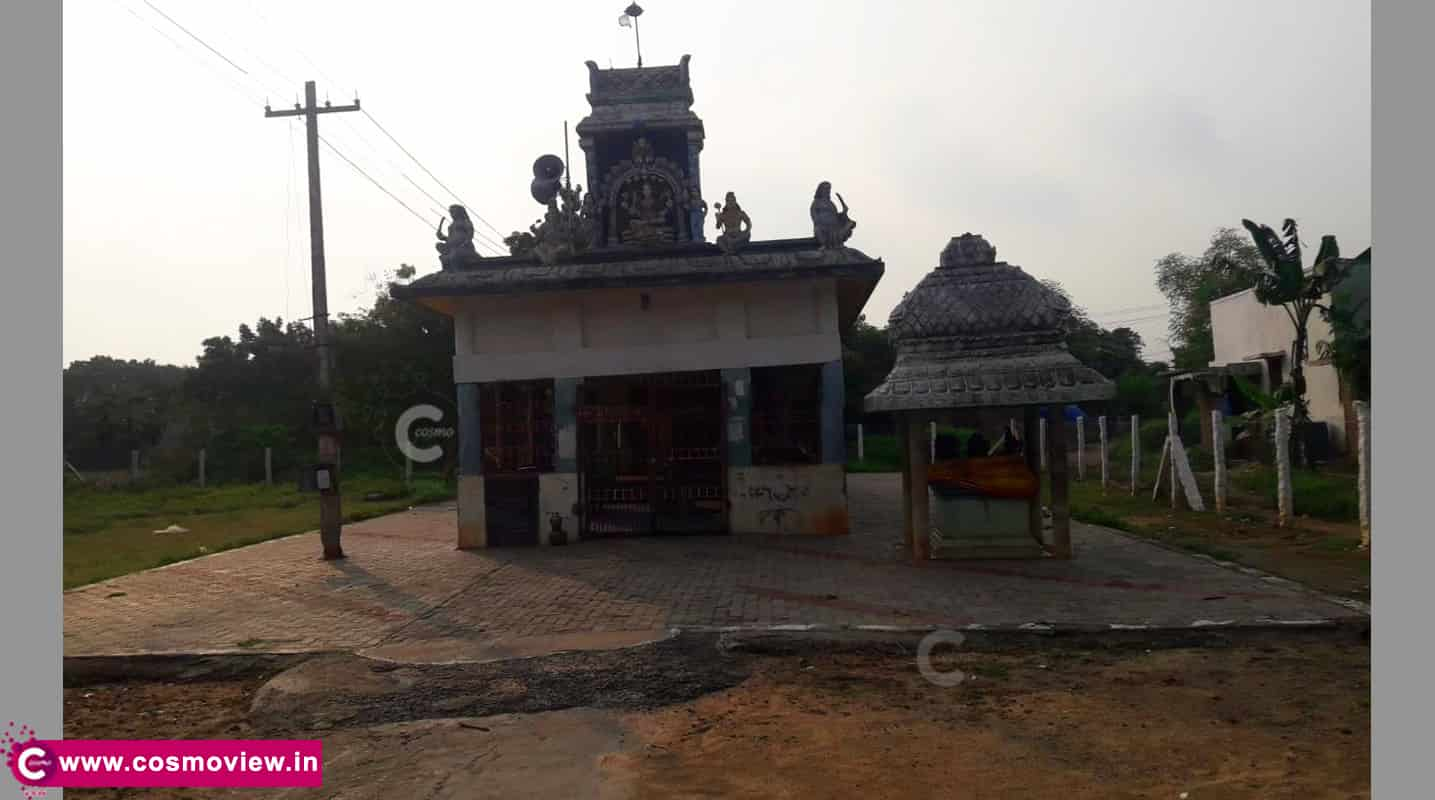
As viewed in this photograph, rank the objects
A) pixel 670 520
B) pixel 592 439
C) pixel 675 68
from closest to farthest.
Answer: pixel 670 520
pixel 592 439
pixel 675 68

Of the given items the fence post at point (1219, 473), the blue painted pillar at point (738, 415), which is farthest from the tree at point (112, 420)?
the fence post at point (1219, 473)

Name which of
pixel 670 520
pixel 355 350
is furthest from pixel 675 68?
pixel 355 350

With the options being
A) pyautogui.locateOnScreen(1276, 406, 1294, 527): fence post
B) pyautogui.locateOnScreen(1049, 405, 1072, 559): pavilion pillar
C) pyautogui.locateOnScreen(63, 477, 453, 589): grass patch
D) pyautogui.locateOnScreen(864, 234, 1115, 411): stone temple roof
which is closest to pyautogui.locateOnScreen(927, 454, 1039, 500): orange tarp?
pyautogui.locateOnScreen(1049, 405, 1072, 559): pavilion pillar

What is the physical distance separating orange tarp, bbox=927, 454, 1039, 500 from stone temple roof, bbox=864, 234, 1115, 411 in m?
1.30

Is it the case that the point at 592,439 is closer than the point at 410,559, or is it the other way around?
the point at 410,559

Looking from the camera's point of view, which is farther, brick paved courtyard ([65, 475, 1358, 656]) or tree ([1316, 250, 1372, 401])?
tree ([1316, 250, 1372, 401])

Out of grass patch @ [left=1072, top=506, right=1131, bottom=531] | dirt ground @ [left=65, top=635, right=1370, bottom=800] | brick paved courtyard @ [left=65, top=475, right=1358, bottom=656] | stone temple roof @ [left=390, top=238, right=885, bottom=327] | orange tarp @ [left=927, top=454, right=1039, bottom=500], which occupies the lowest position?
dirt ground @ [left=65, top=635, right=1370, bottom=800]

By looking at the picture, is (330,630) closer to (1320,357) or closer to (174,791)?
(174,791)

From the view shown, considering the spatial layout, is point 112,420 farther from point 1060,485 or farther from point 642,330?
point 1060,485

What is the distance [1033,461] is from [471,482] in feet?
24.9

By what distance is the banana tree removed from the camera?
21.2 m

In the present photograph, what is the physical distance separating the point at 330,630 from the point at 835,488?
7.19 m

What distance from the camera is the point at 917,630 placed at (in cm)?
788

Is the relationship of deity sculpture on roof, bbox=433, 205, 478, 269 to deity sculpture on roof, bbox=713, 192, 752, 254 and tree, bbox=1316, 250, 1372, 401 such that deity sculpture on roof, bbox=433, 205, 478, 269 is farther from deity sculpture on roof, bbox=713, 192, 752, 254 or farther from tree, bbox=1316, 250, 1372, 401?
tree, bbox=1316, 250, 1372, 401
